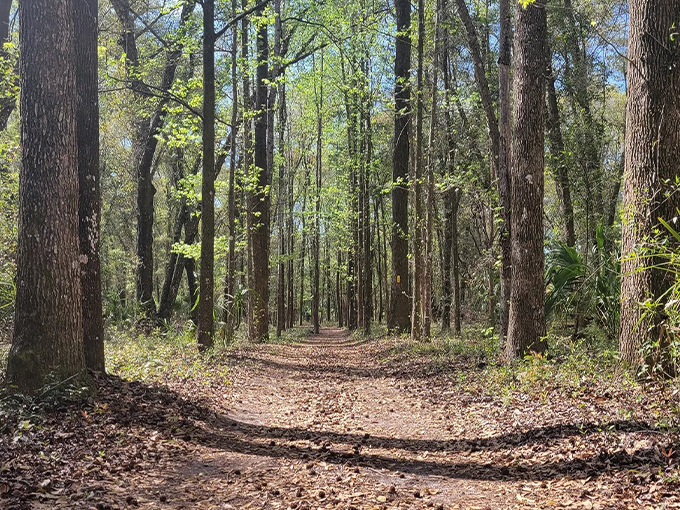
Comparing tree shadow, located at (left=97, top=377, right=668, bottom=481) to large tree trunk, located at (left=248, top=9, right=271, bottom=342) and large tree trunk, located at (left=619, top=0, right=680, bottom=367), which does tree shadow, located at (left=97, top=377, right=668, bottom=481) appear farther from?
large tree trunk, located at (left=248, top=9, right=271, bottom=342)

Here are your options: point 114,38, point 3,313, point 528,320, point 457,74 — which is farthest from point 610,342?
point 114,38

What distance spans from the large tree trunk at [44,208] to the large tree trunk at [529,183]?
683 centimetres

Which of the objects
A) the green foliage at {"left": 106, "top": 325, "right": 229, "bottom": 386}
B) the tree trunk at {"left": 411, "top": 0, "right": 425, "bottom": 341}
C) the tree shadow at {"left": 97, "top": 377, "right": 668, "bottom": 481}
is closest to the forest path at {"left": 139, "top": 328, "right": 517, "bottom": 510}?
the tree shadow at {"left": 97, "top": 377, "right": 668, "bottom": 481}

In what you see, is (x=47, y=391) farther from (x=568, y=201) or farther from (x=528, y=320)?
(x=568, y=201)

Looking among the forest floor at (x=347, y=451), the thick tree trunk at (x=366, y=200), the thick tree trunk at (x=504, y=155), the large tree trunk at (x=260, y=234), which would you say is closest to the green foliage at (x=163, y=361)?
the forest floor at (x=347, y=451)

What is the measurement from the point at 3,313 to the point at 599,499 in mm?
10790

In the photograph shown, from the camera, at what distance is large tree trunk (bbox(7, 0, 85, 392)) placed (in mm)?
5465

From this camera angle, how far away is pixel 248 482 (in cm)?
443

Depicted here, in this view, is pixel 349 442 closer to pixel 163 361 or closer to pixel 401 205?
pixel 163 361

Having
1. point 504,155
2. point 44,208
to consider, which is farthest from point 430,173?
point 44,208

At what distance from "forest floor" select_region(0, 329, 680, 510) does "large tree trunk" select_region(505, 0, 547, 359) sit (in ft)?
4.22

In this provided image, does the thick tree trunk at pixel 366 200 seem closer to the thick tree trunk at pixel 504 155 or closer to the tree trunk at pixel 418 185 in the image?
the tree trunk at pixel 418 185

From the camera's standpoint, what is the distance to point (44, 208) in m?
5.52

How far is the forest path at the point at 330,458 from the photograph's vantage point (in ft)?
13.2
